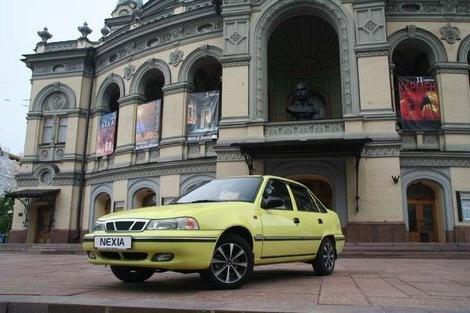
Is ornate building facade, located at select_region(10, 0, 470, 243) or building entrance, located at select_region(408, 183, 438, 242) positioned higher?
ornate building facade, located at select_region(10, 0, 470, 243)

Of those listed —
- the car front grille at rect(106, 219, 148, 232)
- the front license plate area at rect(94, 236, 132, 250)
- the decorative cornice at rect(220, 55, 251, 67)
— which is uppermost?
the decorative cornice at rect(220, 55, 251, 67)

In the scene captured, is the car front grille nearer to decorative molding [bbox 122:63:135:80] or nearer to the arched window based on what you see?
the arched window

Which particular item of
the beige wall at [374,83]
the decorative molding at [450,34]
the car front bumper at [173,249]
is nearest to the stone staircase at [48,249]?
the beige wall at [374,83]

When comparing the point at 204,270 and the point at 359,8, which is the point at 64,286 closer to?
the point at 204,270

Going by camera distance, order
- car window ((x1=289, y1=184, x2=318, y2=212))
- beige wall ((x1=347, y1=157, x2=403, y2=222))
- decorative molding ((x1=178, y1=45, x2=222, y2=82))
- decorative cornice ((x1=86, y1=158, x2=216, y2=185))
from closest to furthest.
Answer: car window ((x1=289, y1=184, x2=318, y2=212)) → beige wall ((x1=347, y1=157, x2=403, y2=222)) → decorative cornice ((x1=86, y1=158, x2=216, y2=185)) → decorative molding ((x1=178, y1=45, x2=222, y2=82))

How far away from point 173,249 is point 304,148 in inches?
536

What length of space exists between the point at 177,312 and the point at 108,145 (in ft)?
78.3

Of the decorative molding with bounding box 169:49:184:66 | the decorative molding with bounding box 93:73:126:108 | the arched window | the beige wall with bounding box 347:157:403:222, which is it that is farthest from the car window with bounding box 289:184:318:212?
the decorative molding with bounding box 93:73:126:108

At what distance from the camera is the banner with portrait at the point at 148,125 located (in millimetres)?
24891

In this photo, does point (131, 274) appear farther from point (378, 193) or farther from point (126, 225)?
point (378, 193)

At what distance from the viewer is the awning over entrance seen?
58.1 feet

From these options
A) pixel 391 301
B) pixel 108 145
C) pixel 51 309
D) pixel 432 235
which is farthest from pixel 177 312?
pixel 108 145

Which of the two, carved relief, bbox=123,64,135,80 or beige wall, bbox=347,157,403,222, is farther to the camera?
carved relief, bbox=123,64,135,80

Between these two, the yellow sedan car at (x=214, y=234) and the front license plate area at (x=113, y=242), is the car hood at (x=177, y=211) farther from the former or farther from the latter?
the front license plate area at (x=113, y=242)
